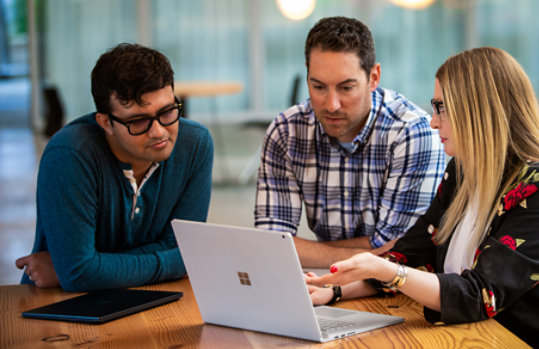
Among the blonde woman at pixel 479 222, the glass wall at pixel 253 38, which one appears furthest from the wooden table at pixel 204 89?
the blonde woman at pixel 479 222

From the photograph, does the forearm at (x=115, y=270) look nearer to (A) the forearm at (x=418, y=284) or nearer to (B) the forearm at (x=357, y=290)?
(B) the forearm at (x=357, y=290)

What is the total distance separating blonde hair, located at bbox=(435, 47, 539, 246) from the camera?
163cm

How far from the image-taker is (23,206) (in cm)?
585

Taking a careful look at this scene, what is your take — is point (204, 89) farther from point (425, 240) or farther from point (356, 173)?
point (425, 240)

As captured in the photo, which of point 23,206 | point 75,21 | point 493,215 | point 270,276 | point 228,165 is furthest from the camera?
point 75,21

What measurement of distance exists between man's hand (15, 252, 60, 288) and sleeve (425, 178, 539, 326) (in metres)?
1.08

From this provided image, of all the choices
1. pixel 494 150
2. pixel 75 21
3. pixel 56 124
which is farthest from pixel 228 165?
pixel 494 150

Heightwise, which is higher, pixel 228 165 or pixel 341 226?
pixel 341 226

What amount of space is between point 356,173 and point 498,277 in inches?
36.4

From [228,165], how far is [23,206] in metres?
2.59

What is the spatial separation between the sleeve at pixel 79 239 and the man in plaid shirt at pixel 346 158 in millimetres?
537

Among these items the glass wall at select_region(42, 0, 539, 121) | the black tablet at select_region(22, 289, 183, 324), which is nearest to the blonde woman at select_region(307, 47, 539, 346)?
the black tablet at select_region(22, 289, 183, 324)

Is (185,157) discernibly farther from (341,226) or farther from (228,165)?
(228,165)

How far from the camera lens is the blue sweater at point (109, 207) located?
74.5 inches
